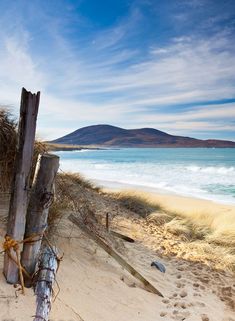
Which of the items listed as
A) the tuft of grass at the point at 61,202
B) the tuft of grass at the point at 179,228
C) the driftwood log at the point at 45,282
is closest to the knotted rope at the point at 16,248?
the driftwood log at the point at 45,282

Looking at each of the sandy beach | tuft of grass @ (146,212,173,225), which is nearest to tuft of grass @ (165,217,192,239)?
tuft of grass @ (146,212,173,225)

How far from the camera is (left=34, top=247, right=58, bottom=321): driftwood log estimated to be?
291 centimetres

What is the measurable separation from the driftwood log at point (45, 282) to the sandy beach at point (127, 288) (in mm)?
187

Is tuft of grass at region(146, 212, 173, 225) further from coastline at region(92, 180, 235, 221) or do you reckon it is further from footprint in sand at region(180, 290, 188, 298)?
footprint in sand at region(180, 290, 188, 298)

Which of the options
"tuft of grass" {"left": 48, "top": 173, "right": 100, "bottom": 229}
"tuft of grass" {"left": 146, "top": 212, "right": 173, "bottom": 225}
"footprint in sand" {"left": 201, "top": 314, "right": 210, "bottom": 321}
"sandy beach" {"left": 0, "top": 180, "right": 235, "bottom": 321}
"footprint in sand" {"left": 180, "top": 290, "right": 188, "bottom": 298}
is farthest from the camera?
"tuft of grass" {"left": 146, "top": 212, "right": 173, "bottom": 225}

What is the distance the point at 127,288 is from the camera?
4.54m

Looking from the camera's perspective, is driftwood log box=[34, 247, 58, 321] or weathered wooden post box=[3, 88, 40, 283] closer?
driftwood log box=[34, 247, 58, 321]

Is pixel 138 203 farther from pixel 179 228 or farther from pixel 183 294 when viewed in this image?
pixel 183 294

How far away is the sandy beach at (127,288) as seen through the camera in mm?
3490

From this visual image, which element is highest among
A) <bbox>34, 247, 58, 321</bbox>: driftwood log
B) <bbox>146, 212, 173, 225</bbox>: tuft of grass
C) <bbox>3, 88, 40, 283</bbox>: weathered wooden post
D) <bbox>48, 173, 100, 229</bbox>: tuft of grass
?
<bbox>3, 88, 40, 283</bbox>: weathered wooden post

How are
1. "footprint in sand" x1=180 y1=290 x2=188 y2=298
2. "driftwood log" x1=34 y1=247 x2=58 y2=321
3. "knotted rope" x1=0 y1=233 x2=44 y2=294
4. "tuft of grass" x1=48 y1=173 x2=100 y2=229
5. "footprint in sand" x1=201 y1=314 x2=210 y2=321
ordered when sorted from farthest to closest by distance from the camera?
"tuft of grass" x1=48 y1=173 x2=100 y2=229
"footprint in sand" x1=180 y1=290 x2=188 y2=298
"footprint in sand" x1=201 y1=314 x2=210 y2=321
"knotted rope" x1=0 y1=233 x2=44 y2=294
"driftwood log" x1=34 y1=247 x2=58 y2=321

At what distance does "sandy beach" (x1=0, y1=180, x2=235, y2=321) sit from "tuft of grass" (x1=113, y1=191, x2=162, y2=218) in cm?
328

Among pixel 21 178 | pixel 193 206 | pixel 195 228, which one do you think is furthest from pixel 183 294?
pixel 193 206

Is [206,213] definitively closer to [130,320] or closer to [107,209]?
[107,209]
